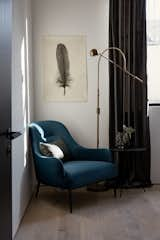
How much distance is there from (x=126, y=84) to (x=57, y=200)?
5.60 ft

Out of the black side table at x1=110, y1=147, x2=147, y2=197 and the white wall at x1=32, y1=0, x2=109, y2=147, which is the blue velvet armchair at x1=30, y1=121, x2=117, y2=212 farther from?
the white wall at x1=32, y1=0, x2=109, y2=147

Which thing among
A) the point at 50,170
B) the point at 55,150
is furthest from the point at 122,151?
the point at 50,170

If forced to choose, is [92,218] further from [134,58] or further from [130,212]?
[134,58]

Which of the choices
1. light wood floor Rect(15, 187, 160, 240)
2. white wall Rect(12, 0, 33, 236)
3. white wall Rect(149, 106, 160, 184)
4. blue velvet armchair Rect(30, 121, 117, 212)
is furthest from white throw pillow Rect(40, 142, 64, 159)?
white wall Rect(149, 106, 160, 184)

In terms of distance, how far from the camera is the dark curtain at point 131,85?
438 cm

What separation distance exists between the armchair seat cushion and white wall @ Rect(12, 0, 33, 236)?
48 cm

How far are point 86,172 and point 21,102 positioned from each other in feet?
3.33

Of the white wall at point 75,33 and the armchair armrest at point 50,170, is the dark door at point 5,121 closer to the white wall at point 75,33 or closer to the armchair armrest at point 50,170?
the armchair armrest at point 50,170

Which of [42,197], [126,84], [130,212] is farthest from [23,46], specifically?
[130,212]

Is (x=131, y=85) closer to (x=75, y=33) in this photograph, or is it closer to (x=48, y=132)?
(x=75, y=33)

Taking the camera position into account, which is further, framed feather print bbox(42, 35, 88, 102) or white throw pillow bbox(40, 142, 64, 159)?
framed feather print bbox(42, 35, 88, 102)

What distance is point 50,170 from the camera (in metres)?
3.64

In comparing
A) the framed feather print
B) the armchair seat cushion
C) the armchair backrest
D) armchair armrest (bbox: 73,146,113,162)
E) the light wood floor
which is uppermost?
the framed feather print

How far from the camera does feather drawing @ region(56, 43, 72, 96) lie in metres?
4.50
